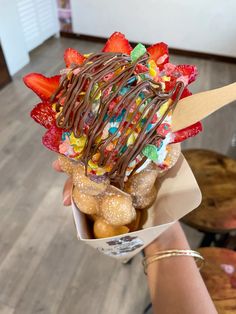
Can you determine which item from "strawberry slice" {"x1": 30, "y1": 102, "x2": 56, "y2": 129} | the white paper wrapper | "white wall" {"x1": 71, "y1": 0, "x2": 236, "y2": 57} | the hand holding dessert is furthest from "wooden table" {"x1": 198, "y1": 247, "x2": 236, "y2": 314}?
"white wall" {"x1": 71, "y1": 0, "x2": 236, "y2": 57}

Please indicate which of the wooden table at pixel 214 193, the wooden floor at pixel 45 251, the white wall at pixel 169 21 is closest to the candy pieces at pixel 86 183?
the wooden table at pixel 214 193

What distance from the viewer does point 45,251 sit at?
147cm

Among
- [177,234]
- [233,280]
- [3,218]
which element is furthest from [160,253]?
[3,218]

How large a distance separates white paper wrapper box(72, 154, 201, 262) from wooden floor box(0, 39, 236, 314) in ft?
2.46

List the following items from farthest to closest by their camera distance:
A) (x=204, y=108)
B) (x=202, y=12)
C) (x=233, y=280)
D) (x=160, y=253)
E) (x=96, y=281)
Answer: (x=202, y=12) → (x=96, y=281) → (x=233, y=280) → (x=160, y=253) → (x=204, y=108)

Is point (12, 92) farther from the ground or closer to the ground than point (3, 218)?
farther from the ground

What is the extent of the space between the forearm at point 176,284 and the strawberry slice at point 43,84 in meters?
0.49

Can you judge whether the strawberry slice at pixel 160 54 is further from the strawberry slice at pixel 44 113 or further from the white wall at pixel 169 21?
the white wall at pixel 169 21

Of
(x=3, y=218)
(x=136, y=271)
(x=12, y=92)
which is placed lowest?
(x=136, y=271)

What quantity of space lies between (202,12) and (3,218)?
2758 millimetres

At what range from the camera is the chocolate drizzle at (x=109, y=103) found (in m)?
0.48

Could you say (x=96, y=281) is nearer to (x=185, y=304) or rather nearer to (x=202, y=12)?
(x=185, y=304)

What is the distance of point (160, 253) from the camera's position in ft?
2.34

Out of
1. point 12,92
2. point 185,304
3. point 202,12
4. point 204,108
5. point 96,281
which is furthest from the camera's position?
point 202,12
